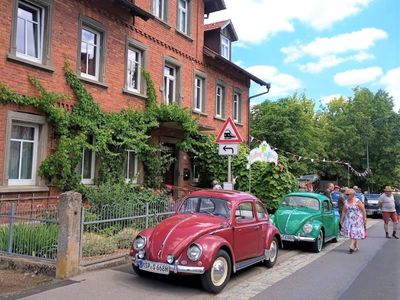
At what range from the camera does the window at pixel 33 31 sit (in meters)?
11.5

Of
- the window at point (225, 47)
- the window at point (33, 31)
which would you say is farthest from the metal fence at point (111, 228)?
the window at point (225, 47)

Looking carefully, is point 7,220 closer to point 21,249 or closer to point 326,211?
point 21,249

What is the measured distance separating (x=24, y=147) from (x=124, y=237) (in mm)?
4225

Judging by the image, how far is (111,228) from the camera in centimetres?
906

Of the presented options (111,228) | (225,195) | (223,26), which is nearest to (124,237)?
(111,228)

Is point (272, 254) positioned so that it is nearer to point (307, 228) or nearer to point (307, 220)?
point (307, 228)

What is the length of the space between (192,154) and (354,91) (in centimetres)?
4060

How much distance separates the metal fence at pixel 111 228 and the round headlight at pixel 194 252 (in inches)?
86.3

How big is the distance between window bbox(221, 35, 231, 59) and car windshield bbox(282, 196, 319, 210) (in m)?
11.7

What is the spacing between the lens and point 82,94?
12914 mm

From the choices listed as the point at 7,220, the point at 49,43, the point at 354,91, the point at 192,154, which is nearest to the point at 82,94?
the point at 49,43

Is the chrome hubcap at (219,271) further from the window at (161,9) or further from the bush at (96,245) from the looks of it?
the window at (161,9)

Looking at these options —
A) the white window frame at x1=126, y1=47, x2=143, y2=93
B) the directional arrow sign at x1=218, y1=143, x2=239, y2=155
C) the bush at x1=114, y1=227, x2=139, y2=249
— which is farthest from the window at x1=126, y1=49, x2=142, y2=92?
the bush at x1=114, y1=227, x2=139, y2=249

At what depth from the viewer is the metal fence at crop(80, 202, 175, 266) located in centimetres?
843
